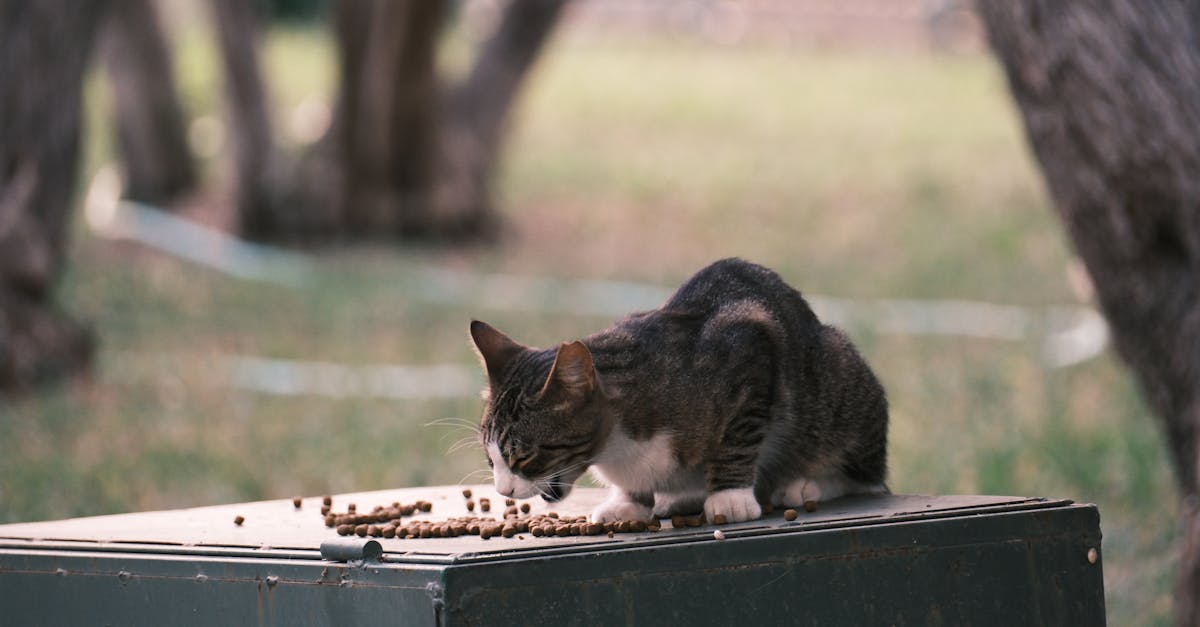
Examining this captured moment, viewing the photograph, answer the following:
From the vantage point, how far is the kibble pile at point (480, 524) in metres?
3.47

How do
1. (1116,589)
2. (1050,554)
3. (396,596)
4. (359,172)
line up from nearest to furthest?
(396,596) → (1050,554) → (1116,589) → (359,172)

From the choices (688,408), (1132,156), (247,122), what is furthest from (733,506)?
(247,122)

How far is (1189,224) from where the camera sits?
4.86m

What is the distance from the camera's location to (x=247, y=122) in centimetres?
1548

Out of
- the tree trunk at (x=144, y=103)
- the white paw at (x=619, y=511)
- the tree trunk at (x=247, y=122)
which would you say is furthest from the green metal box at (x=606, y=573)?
the tree trunk at (x=144, y=103)

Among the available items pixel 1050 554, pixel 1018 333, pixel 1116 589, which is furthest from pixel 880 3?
pixel 1050 554

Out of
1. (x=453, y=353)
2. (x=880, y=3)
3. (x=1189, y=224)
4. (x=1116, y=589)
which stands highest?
(x=880, y=3)

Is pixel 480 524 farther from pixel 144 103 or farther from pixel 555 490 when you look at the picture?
pixel 144 103

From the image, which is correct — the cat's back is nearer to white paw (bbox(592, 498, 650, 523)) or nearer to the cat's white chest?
the cat's white chest

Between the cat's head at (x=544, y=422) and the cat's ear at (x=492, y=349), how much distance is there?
1.6 inches

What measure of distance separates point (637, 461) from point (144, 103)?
556 inches

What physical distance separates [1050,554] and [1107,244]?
1848 mm

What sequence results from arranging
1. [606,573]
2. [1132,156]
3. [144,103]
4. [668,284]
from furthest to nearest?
[144,103] → [668,284] → [1132,156] → [606,573]

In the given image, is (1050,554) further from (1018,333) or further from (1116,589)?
(1018,333)
